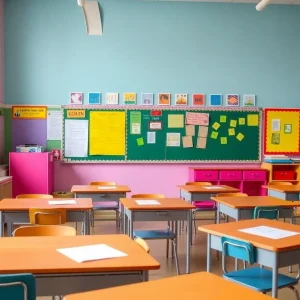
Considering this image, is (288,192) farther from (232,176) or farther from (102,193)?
(102,193)

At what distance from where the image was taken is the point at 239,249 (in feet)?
9.44

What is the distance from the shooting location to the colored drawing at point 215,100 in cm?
801

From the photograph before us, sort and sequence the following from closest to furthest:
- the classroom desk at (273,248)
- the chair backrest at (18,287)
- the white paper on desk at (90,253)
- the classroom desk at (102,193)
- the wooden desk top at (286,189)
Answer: the chair backrest at (18,287), the white paper on desk at (90,253), the classroom desk at (273,248), the classroom desk at (102,193), the wooden desk top at (286,189)

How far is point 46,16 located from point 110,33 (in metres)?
1.14

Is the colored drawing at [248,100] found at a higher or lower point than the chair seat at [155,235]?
higher

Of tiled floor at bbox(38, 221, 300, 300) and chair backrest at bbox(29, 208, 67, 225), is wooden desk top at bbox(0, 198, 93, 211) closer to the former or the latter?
chair backrest at bbox(29, 208, 67, 225)

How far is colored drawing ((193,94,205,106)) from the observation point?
7969 millimetres

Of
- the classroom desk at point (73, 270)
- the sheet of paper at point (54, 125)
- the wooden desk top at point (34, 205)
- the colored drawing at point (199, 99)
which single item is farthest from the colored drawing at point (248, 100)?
the classroom desk at point (73, 270)

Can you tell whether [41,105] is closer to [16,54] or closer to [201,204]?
[16,54]

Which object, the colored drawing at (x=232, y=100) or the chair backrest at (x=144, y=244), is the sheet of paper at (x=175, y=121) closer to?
the colored drawing at (x=232, y=100)

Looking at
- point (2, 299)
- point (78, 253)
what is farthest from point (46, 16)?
point (2, 299)

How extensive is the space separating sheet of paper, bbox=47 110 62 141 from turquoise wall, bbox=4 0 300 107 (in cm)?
24

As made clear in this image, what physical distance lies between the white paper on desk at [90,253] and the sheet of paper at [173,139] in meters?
5.34

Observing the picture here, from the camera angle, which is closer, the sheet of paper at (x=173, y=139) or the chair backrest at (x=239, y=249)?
the chair backrest at (x=239, y=249)
